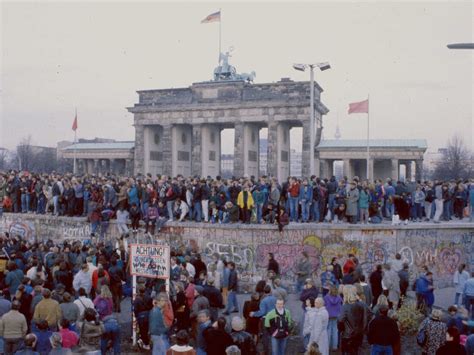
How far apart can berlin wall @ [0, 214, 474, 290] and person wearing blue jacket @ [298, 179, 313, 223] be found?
0.63m

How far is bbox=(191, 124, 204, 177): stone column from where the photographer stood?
50.2 meters

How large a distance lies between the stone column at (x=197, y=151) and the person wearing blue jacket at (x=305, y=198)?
28265 mm

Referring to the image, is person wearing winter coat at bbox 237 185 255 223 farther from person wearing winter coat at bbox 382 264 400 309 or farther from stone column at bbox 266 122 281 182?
stone column at bbox 266 122 281 182

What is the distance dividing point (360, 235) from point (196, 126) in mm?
30350

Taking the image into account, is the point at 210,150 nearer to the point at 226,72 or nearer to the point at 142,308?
the point at 226,72

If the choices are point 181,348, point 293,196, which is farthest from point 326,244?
point 181,348

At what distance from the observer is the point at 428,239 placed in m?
22.6

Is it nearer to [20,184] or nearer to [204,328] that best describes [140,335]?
[204,328]

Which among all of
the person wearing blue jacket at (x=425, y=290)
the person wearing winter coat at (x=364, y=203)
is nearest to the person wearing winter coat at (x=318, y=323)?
the person wearing blue jacket at (x=425, y=290)

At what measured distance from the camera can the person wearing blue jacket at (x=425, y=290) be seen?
1638 cm

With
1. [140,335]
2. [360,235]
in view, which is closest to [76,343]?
[140,335]

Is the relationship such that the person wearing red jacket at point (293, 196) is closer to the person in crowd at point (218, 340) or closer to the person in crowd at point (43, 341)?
the person in crowd at point (218, 340)

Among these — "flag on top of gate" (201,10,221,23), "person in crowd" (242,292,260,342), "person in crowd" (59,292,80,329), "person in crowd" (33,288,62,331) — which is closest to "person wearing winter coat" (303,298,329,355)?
"person in crowd" (242,292,260,342)

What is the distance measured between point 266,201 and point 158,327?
11.3m
